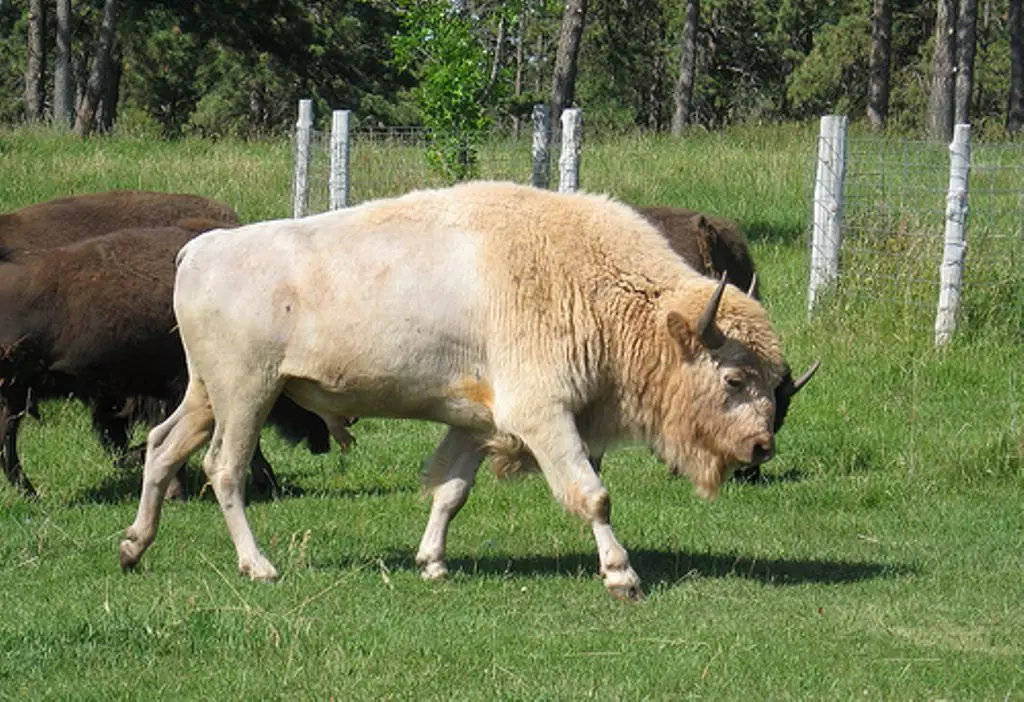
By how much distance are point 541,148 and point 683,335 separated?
10.5 meters

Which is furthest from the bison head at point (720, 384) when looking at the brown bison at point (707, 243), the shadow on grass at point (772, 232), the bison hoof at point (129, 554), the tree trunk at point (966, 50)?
the tree trunk at point (966, 50)

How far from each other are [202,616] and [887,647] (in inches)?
111

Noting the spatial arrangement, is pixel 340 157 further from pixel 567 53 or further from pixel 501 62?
pixel 501 62

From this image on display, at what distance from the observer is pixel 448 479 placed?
29.5 ft

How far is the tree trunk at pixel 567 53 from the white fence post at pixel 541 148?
8.55 m

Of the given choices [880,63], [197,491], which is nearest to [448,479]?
[197,491]

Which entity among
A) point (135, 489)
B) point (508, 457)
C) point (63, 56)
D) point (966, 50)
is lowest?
point (135, 489)

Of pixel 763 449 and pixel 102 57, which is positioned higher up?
pixel 102 57

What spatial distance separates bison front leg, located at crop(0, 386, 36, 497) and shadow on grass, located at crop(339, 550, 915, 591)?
9.92 feet

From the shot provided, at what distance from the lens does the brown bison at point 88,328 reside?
1084 cm

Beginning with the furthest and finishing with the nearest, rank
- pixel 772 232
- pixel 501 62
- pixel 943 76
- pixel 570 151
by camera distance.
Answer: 1. pixel 501 62
2. pixel 943 76
3. pixel 772 232
4. pixel 570 151

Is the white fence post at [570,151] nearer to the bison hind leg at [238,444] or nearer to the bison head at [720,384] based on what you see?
the bison head at [720,384]

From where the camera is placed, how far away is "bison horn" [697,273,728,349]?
27.0 feet

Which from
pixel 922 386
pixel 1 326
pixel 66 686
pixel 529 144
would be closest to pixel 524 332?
pixel 66 686
